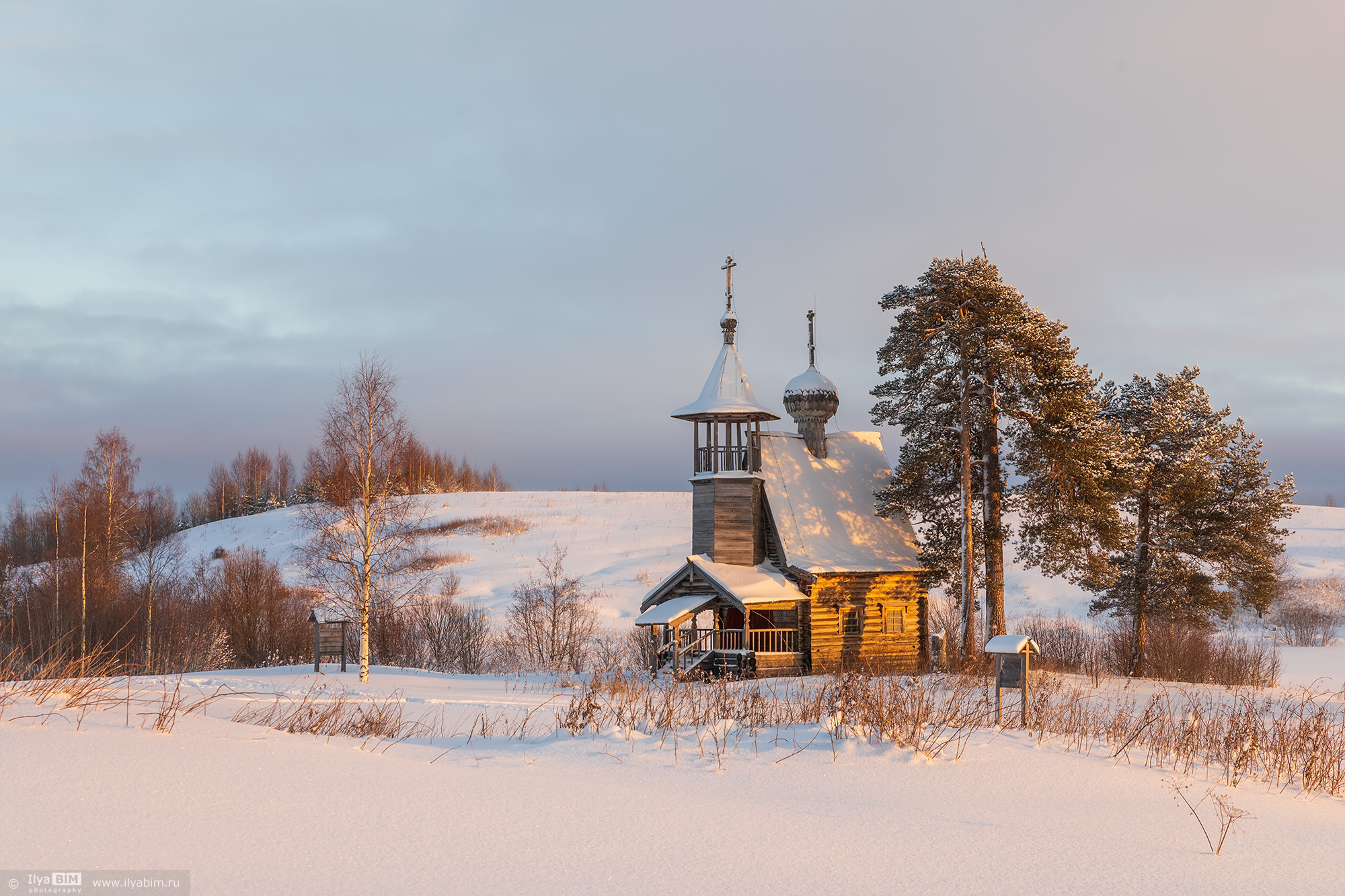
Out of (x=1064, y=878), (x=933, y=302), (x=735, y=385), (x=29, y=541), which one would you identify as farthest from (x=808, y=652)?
(x=29, y=541)

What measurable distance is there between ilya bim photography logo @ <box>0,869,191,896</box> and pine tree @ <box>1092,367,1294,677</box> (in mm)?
27989

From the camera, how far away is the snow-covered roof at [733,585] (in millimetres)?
27469

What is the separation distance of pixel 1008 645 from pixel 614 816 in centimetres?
684

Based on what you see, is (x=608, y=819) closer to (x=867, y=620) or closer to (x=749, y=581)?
(x=749, y=581)

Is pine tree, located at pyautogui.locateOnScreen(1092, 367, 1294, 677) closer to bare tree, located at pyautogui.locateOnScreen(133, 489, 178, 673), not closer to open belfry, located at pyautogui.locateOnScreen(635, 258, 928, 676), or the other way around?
open belfry, located at pyautogui.locateOnScreen(635, 258, 928, 676)

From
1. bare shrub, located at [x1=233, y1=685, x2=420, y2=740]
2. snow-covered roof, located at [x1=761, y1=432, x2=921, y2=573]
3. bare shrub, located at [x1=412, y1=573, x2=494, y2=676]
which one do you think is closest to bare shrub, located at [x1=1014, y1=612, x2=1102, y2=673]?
snow-covered roof, located at [x1=761, y1=432, x2=921, y2=573]

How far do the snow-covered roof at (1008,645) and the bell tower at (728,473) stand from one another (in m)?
19.0

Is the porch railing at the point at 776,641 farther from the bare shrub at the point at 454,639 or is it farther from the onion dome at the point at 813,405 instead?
the bare shrub at the point at 454,639

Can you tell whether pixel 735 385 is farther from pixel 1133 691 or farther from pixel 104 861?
pixel 104 861

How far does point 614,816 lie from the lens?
6.03m

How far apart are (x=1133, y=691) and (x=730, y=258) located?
63.4 ft

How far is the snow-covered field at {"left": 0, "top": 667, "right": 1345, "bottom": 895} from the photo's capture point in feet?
16.0

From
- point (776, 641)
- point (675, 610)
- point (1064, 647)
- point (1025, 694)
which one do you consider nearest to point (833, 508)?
point (776, 641)

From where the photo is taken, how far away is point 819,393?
3344cm
